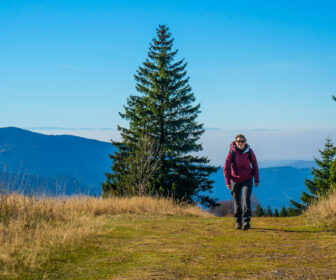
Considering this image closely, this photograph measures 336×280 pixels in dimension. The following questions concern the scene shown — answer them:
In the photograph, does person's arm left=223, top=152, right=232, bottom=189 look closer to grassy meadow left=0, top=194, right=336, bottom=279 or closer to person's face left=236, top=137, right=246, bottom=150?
person's face left=236, top=137, right=246, bottom=150

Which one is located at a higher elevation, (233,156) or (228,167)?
(233,156)

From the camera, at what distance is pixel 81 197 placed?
41.2 ft

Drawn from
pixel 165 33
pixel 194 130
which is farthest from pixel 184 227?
pixel 165 33

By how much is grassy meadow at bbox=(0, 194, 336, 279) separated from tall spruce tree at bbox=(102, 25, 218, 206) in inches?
768

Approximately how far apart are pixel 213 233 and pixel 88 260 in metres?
3.55

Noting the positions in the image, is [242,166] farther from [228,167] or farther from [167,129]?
[167,129]

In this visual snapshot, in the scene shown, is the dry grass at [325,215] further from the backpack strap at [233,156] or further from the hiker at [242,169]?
the backpack strap at [233,156]

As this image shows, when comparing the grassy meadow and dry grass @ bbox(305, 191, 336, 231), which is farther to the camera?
dry grass @ bbox(305, 191, 336, 231)

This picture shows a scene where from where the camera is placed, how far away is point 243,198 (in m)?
8.68

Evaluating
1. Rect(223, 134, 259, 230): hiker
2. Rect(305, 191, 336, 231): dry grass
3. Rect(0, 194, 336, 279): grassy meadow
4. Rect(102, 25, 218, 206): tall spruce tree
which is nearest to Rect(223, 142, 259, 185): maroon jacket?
Rect(223, 134, 259, 230): hiker

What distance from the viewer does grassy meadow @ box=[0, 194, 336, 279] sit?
4.79 m

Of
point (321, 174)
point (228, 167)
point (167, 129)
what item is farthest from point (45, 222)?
point (321, 174)

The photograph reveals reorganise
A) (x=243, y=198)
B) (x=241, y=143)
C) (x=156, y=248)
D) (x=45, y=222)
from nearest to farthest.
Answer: (x=156, y=248) → (x=45, y=222) → (x=241, y=143) → (x=243, y=198)

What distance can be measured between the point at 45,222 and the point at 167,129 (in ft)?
77.2
